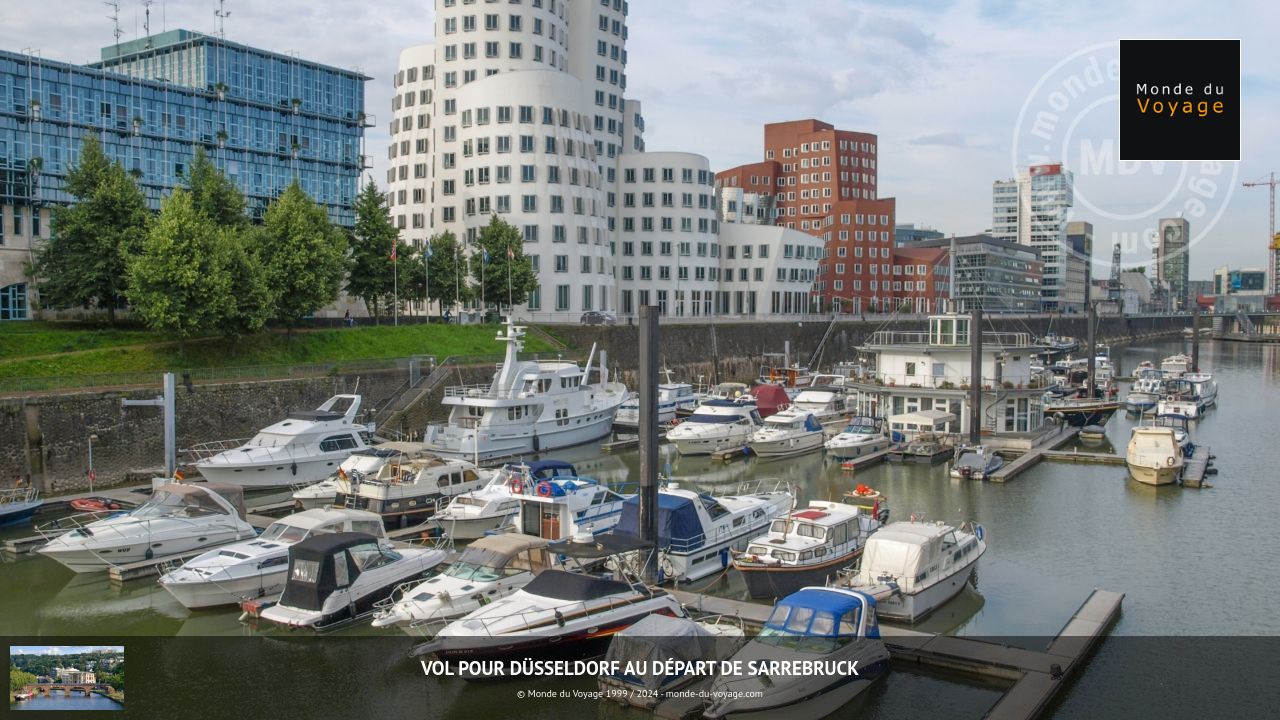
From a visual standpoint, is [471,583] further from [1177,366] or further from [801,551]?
[1177,366]

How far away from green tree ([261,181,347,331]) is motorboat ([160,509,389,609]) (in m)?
27.5

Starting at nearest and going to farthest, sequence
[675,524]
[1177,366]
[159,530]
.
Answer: [675,524] < [159,530] < [1177,366]

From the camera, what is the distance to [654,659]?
1636cm

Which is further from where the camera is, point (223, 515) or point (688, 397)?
point (688, 397)

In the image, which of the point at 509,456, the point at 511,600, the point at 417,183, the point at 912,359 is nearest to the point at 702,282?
the point at 417,183

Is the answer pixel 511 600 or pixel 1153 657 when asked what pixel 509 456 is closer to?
pixel 511 600

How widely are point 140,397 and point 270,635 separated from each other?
22145 mm

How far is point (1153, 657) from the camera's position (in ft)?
63.4

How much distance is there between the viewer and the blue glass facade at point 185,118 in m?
66.4

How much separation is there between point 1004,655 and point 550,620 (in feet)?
29.1

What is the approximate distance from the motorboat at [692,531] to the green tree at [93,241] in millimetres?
33746

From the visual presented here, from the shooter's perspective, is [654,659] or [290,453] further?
[290,453]

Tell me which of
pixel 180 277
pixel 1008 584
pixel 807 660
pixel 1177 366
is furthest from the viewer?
pixel 1177 366

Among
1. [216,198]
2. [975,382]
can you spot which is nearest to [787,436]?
[975,382]
